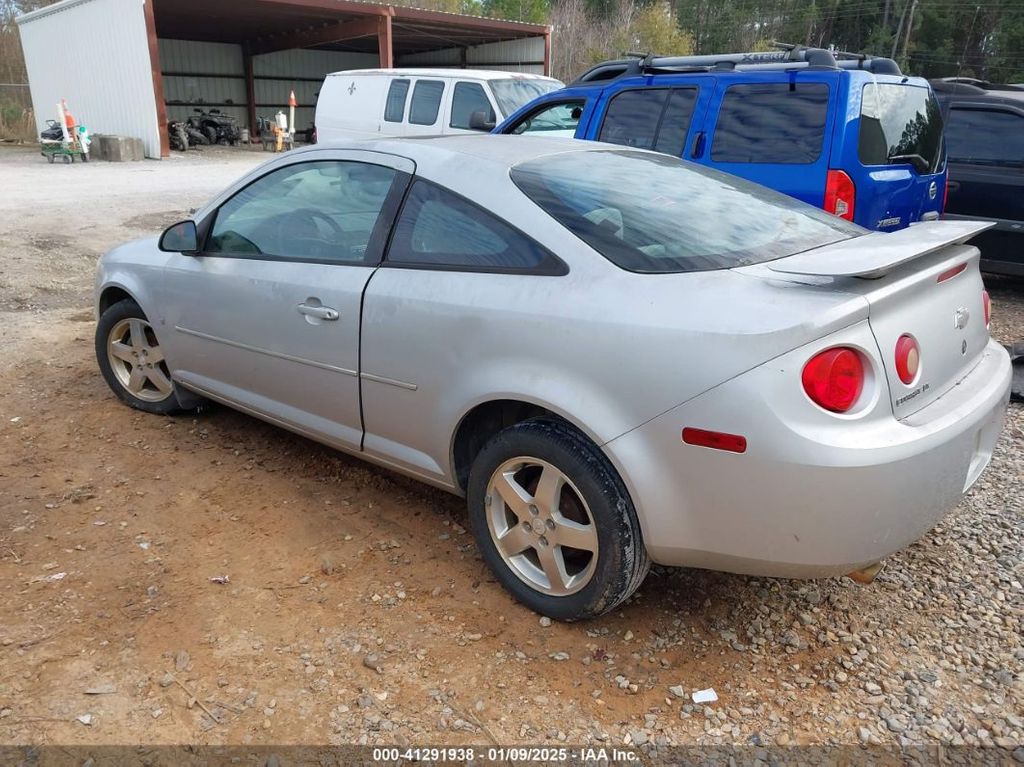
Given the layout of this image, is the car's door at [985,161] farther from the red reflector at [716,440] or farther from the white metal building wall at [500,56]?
the white metal building wall at [500,56]

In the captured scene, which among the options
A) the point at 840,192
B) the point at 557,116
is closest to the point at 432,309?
the point at 840,192

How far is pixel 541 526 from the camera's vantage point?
2.64m

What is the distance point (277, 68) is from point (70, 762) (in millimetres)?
31071

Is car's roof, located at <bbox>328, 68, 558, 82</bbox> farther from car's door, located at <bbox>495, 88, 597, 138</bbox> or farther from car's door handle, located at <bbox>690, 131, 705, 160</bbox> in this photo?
car's door handle, located at <bbox>690, 131, 705, 160</bbox>

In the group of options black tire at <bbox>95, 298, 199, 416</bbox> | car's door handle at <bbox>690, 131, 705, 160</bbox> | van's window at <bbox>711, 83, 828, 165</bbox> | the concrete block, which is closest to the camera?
black tire at <bbox>95, 298, 199, 416</bbox>

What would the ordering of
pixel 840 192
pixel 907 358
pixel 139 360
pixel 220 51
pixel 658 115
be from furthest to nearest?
1. pixel 220 51
2. pixel 658 115
3. pixel 840 192
4. pixel 139 360
5. pixel 907 358

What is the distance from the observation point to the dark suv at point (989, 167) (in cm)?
671

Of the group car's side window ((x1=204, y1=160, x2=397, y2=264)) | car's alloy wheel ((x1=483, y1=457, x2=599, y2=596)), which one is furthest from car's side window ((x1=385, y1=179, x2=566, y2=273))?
car's alloy wheel ((x1=483, y1=457, x2=599, y2=596))

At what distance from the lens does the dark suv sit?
6.71 meters

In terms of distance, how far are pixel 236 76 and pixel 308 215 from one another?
2895cm

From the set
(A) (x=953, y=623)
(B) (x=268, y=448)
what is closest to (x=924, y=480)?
(A) (x=953, y=623)

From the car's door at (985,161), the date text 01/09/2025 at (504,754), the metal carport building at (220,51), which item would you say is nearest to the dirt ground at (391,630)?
the date text 01/09/2025 at (504,754)

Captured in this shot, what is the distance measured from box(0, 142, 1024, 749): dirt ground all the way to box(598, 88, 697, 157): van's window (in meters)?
3.46

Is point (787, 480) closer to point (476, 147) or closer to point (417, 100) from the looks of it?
point (476, 147)
